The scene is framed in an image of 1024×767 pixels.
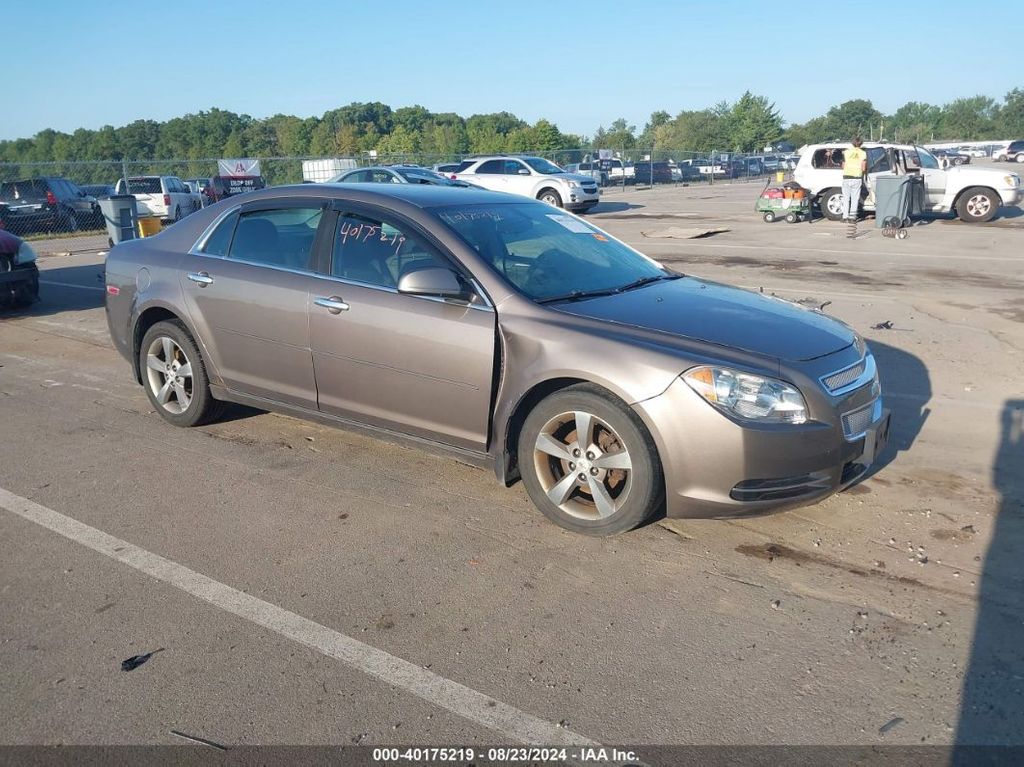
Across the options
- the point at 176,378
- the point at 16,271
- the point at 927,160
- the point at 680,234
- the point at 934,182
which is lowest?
the point at 176,378

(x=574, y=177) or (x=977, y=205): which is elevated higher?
(x=574, y=177)

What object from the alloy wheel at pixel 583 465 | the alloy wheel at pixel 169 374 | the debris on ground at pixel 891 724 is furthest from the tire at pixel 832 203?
the debris on ground at pixel 891 724

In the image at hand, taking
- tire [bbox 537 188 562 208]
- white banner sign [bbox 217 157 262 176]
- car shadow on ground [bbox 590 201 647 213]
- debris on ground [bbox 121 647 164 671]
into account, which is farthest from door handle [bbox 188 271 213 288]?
white banner sign [bbox 217 157 262 176]

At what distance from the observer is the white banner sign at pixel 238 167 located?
33.0 meters

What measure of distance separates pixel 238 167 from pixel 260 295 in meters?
30.9

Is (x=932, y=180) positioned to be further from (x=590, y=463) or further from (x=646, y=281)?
(x=590, y=463)

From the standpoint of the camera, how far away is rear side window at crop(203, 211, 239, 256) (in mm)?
5629

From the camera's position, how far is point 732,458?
12.5 feet

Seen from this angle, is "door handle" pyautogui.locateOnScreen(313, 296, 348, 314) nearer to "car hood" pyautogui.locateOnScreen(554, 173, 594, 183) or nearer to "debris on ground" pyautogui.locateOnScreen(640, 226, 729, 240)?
"debris on ground" pyautogui.locateOnScreen(640, 226, 729, 240)

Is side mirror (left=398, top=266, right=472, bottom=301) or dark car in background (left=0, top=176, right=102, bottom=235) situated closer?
side mirror (left=398, top=266, right=472, bottom=301)

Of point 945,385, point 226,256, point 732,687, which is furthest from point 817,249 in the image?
point 732,687

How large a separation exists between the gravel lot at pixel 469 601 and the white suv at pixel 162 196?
20.2 meters

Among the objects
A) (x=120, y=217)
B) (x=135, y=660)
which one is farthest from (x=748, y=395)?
(x=120, y=217)

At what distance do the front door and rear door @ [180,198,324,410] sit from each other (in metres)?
0.18
